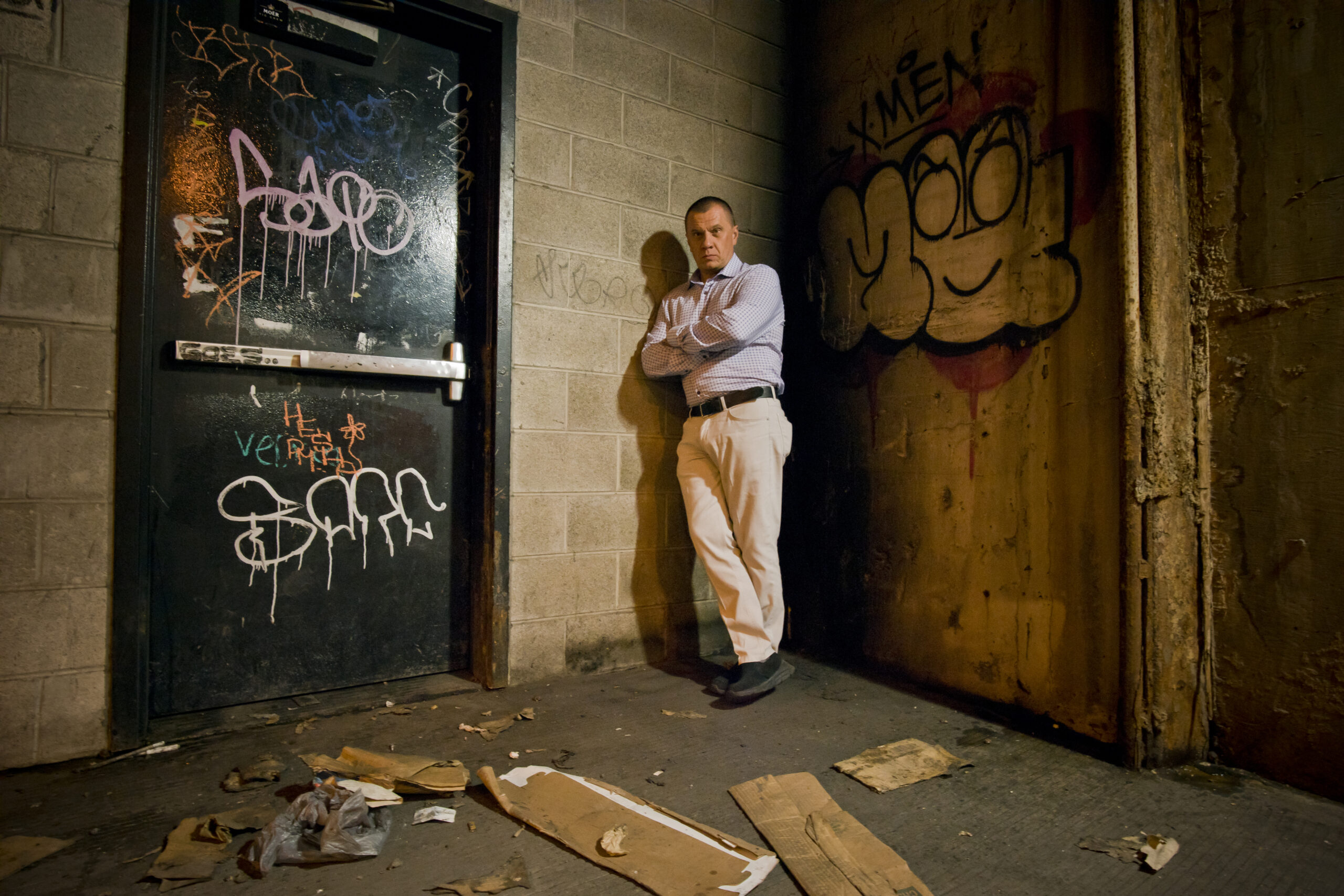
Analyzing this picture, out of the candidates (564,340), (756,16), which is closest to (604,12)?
(756,16)

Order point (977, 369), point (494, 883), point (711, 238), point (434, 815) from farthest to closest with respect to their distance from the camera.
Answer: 1. point (711, 238)
2. point (977, 369)
3. point (434, 815)
4. point (494, 883)

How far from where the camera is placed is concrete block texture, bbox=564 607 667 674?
2.57 meters

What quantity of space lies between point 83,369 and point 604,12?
2.14 m

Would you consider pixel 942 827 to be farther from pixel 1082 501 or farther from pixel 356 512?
pixel 356 512

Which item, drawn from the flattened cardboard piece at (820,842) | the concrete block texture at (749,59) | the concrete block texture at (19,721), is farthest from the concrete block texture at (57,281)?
the concrete block texture at (749,59)

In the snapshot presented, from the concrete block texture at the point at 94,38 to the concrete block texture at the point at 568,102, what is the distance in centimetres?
114

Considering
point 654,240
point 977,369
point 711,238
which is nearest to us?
point 977,369

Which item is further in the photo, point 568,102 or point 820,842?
point 568,102

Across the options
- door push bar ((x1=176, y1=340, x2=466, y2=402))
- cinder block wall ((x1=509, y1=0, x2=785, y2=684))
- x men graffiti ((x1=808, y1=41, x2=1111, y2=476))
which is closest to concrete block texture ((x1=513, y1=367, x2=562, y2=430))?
cinder block wall ((x1=509, y1=0, x2=785, y2=684))

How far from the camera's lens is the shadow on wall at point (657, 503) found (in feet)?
8.88

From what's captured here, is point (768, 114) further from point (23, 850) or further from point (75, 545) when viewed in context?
point (23, 850)

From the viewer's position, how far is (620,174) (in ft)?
8.71

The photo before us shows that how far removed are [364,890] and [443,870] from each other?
0.14 metres

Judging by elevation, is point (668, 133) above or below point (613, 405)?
above
